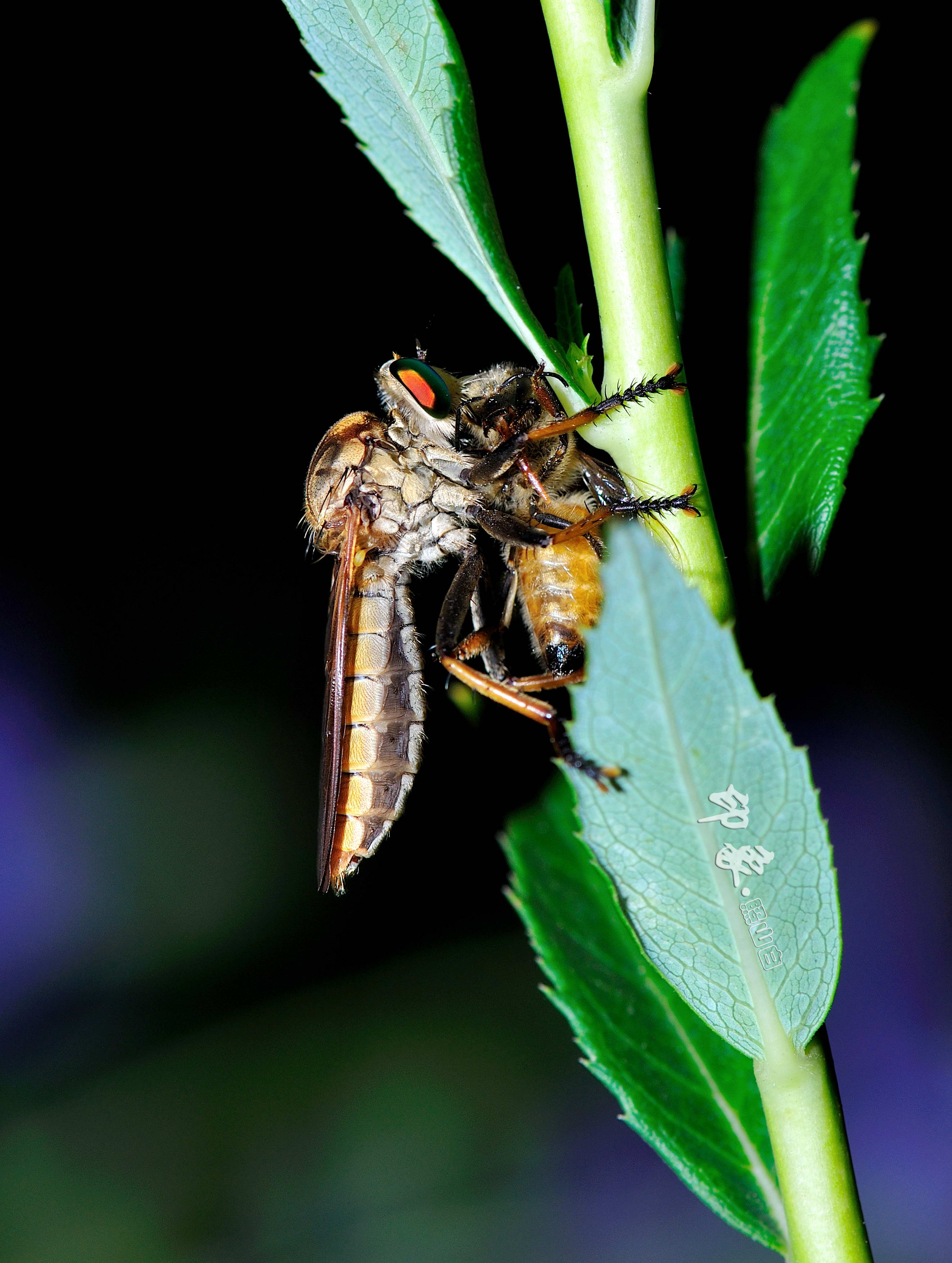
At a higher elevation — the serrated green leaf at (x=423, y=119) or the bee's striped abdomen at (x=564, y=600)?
the serrated green leaf at (x=423, y=119)

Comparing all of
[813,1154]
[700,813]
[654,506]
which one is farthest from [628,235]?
[813,1154]

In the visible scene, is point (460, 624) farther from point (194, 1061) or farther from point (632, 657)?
point (194, 1061)

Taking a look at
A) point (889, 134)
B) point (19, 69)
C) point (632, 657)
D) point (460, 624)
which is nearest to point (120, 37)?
point (19, 69)

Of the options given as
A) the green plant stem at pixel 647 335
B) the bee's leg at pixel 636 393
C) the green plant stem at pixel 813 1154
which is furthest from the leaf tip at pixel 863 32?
the green plant stem at pixel 813 1154

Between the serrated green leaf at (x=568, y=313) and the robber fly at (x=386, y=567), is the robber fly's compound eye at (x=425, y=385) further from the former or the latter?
the serrated green leaf at (x=568, y=313)

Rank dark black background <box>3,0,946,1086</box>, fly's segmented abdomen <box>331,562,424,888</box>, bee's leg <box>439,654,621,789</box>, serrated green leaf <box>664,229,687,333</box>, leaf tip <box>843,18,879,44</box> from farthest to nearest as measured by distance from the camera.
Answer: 1. dark black background <box>3,0,946,1086</box>
2. fly's segmented abdomen <box>331,562,424,888</box>
3. bee's leg <box>439,654,621,789</box>
4. serrated green leaf <box>664,229,687,333</box>
5. leaf tip <box>843,18,879,44</box>

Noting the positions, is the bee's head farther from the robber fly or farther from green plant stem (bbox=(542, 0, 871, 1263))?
green plant stem (bbox=(542, 0, 871, 1263))

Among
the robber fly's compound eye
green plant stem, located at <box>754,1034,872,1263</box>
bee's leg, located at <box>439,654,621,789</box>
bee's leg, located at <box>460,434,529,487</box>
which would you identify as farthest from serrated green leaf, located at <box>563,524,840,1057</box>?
the robber fly's compound eye

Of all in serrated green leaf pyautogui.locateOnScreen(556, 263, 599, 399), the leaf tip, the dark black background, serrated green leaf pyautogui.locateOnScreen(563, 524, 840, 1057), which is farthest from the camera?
the dark black background
